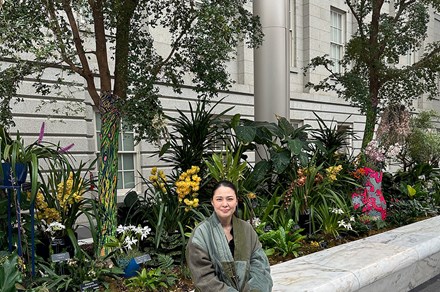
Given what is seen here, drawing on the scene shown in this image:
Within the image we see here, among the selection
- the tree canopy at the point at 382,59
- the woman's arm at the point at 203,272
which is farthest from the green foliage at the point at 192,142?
the tree canopy at the point at 382,59

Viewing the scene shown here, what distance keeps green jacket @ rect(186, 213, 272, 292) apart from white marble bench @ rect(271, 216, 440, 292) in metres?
0.90

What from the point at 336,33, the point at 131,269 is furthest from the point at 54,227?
the point at 336,33

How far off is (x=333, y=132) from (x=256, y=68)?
2.02 metres

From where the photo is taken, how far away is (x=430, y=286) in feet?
15.9

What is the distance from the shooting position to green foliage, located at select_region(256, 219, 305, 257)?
477cm

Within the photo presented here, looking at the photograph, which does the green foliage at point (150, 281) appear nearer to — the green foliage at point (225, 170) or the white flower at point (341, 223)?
the green foliage at point (225, 170)

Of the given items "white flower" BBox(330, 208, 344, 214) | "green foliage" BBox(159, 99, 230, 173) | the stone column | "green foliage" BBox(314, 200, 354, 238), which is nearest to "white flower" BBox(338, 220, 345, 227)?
"green foliage" BBox(314, 200, 354, 238)

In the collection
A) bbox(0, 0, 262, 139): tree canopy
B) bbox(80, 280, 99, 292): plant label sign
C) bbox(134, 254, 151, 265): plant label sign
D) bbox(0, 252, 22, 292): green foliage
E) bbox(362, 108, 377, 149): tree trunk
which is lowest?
bbox(80, 280, 99, 292): plant label sign

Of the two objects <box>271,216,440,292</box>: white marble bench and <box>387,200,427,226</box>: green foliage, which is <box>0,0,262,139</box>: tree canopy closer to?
<box>271,216,440,292</box>: white marble bench

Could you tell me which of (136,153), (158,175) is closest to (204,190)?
(158,175)

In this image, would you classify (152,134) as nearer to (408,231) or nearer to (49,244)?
(49,244)

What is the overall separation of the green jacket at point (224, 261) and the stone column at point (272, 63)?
532cm

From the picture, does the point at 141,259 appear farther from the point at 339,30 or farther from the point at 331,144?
the point at 339,30

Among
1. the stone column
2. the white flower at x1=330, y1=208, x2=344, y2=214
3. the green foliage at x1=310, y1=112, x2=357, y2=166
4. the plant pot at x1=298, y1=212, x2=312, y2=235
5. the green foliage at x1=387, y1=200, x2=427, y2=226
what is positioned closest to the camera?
the white flower at x1=330, y1=208, x2=344, y2=214
